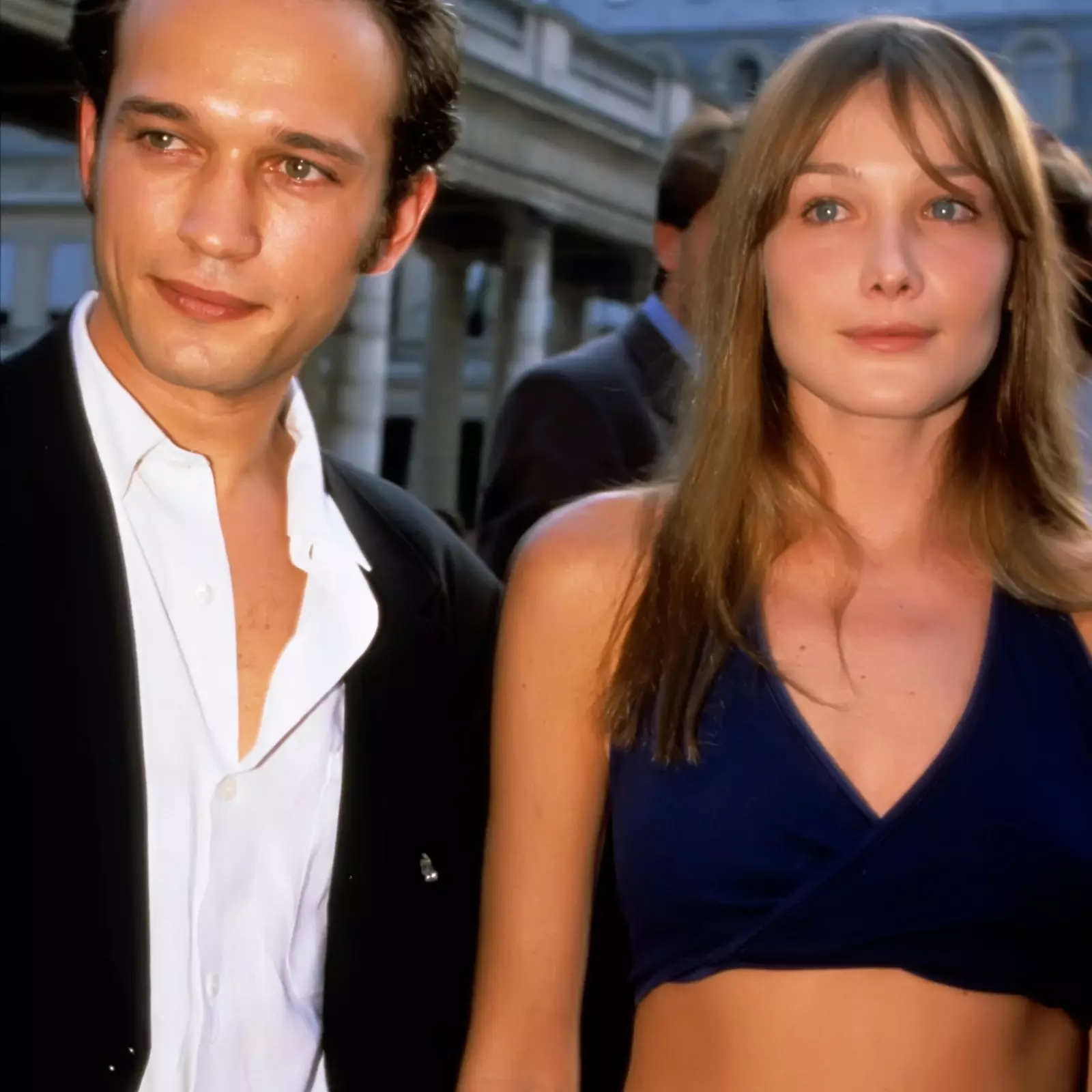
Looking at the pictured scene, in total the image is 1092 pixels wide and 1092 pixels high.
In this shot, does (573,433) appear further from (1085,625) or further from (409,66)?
(1085,625)

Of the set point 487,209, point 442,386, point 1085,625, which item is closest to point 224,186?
point 1085,625

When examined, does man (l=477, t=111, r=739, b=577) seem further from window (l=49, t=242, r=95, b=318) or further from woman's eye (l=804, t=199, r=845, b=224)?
window (l=49, t=242, r=95, b=318)

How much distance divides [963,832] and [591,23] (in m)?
38.3

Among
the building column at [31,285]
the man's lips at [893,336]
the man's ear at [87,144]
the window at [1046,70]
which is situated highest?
the window at [1046,70]

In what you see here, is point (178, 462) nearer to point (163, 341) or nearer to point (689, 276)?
point (163, 341)

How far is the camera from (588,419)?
13.3ft

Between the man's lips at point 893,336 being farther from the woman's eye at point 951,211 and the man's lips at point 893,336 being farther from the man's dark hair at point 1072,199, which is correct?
the man's dark hair at point 1072,199

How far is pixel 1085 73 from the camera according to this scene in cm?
3556

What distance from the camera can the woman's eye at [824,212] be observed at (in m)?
2.47

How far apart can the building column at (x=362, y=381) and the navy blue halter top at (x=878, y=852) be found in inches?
571

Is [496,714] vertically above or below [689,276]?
below

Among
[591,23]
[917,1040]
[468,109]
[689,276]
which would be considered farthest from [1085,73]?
[917,1040]

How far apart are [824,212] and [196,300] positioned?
88 cm

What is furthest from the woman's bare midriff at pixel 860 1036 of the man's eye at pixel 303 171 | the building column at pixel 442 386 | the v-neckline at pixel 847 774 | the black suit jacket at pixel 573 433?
the building column at pixel 442 386
